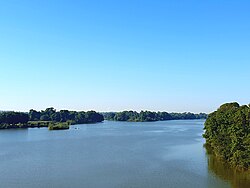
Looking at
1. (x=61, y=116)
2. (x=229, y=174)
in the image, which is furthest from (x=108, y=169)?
(x=61, y=116)

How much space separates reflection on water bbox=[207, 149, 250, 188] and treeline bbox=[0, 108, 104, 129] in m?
78.9

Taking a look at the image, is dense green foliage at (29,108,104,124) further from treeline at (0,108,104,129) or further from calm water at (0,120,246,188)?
calm water at (0,120,246,188)

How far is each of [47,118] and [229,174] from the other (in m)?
117

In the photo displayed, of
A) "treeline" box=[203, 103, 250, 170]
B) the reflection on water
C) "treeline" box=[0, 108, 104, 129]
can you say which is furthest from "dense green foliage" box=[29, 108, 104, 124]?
the reflection on water

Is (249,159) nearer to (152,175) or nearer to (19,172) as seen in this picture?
(152,175)

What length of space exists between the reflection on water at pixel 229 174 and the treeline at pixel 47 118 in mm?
78929

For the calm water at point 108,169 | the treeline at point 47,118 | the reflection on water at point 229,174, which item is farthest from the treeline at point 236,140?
the treeline at point 47,118

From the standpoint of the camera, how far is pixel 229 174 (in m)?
29.5

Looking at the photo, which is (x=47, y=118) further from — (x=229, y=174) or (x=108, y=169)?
(x=229, y=174)

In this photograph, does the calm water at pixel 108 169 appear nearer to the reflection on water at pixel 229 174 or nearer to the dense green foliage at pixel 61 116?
the reflection on water at pixel 229 174

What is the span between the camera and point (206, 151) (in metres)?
44.7

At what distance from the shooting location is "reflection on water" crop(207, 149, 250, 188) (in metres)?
26.3

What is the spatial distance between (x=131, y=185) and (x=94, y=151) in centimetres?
1961

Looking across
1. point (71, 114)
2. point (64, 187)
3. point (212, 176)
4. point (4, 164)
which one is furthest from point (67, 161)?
point (71, 114)
